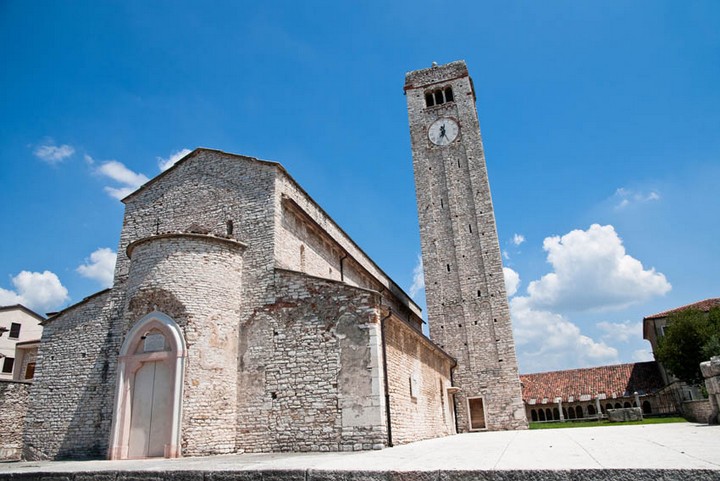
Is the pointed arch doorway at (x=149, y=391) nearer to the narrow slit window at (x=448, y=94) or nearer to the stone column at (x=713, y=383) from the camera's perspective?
the stone column at (x=713, y=383)

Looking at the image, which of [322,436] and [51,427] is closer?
[322,436]

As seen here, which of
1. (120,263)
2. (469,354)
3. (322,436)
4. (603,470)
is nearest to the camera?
(603,470)

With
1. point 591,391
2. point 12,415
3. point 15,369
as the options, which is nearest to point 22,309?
point 15,369

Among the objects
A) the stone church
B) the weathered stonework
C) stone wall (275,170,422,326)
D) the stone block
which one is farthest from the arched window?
the stone block

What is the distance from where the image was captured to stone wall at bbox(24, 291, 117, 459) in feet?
52.0

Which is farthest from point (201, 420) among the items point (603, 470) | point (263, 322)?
point (603, 470)

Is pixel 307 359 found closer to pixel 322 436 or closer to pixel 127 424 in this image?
pixel 322 436

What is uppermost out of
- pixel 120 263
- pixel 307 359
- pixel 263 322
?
pixel 120 263

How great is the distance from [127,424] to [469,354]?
20.5 metres

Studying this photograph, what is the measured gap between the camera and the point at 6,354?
35.8 metres

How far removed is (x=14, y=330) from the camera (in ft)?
121

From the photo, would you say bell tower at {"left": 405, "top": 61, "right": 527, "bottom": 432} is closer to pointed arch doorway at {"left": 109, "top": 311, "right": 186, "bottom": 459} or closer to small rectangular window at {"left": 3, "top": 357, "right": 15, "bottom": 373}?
pointed arch doorway at {"left": 109, "top": 311, "right": 186, "bottom": 459}

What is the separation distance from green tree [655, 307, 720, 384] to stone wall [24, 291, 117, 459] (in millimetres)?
33587

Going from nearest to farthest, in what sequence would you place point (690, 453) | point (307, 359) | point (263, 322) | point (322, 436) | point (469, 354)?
point (690, 453) → point (322, 436) → point (307, 359) → point (263, 322) → point (469, 354)
